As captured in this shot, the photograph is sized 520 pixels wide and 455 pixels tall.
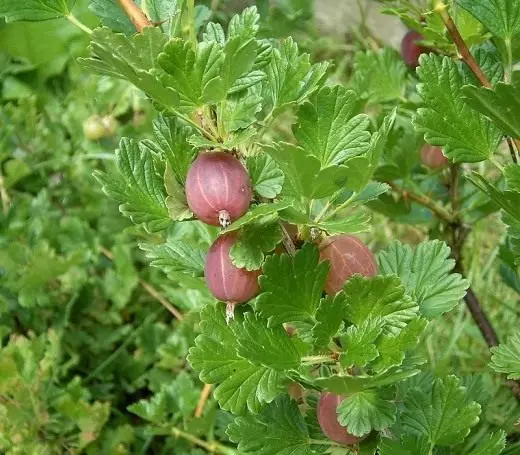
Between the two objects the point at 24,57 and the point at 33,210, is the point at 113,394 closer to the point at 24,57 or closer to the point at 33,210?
the point at 33,210

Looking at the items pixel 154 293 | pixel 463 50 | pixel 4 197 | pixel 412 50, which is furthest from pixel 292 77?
pixel 4 197

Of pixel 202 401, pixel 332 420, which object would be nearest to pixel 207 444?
pixel 202 401

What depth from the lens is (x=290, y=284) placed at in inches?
19.3

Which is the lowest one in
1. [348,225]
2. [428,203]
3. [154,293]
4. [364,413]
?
[154,293]

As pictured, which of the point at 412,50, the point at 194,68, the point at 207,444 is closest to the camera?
the point at 194,68

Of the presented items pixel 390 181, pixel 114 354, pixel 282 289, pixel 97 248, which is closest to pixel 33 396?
pixel 114 354

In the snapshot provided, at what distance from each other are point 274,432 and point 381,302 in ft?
0.47

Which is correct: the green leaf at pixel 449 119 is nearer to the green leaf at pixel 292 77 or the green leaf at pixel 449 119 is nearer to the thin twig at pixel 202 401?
the green leaf at pixel 292 77

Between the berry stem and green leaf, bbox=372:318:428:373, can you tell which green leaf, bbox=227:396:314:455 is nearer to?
green leaf, bbox=372:318:428:373

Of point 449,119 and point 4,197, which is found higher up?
point 449,119

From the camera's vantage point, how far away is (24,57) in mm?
1850

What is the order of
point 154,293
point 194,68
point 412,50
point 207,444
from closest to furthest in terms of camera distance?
point 194,68, point 412,50, point 207,444, point 154,293

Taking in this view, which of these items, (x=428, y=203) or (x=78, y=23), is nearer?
(x=78, y=23)

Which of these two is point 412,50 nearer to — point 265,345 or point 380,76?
point 380,76
